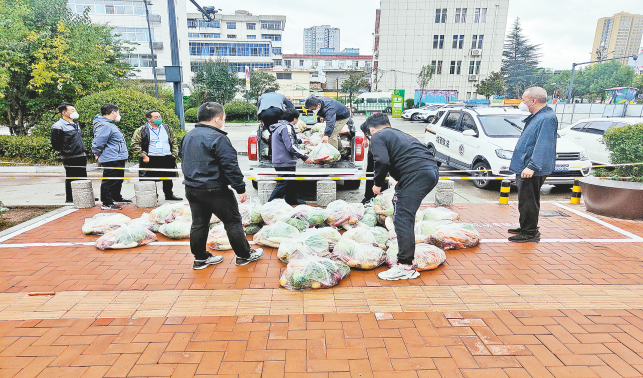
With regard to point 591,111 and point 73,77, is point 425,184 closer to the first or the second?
point 73,77

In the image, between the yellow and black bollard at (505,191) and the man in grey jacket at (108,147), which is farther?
the yellow and black bollard at (505,191)

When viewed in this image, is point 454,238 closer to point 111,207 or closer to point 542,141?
point 542,141

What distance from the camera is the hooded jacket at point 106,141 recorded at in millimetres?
5914

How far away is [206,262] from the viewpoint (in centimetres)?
403

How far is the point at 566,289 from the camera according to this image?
354cm

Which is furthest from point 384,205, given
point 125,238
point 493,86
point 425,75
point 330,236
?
point 425,75

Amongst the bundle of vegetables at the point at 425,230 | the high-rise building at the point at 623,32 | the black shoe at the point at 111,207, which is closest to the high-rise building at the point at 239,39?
the black shoe at the point at 111,207

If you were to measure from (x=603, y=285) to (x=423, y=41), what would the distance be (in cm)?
5112

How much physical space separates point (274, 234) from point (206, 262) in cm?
89

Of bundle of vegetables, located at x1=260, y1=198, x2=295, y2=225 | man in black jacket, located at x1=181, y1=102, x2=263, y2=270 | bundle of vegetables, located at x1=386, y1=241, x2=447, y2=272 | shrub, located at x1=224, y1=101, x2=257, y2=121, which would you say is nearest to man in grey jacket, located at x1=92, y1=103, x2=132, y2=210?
bundle of vegetables, located at x1=260, y1=198, x2=295, y2=225

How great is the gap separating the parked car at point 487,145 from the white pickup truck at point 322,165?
2625 mm

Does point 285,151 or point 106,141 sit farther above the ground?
point 106,141

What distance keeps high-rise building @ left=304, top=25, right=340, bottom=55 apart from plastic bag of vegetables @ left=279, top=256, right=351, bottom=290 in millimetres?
181613

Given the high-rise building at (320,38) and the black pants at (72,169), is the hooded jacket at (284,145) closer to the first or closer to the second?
the black pants at (72,169)
